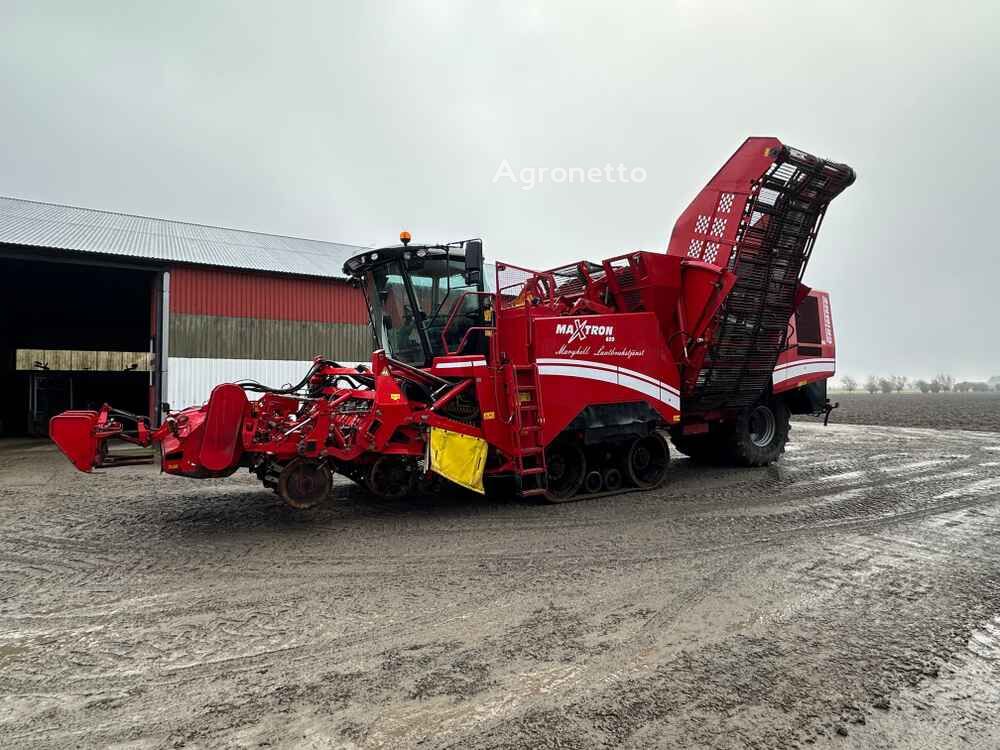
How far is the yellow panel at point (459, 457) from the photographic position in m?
5.54

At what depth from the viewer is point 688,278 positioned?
703cm

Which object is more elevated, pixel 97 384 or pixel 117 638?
pixel 97 384

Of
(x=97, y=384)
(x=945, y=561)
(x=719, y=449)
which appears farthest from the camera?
(x=97, y=384)

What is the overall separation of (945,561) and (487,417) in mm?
3905

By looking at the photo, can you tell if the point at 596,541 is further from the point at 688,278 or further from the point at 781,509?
the point at 688,278

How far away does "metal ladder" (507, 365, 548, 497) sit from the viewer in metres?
5.92

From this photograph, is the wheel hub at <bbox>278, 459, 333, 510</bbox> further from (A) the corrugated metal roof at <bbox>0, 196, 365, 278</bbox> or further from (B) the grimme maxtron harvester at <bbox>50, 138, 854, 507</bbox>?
(A) the corrugated metal roof at <bbox>0, 196, 365, 278</bbox>

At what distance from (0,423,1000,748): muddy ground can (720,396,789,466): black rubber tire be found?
100 inches

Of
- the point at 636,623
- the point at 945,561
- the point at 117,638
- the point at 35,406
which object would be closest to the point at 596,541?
the point at 636,623

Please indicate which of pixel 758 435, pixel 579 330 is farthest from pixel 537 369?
pixel 758 435

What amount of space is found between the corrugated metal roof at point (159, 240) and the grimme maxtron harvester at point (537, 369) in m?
9.27

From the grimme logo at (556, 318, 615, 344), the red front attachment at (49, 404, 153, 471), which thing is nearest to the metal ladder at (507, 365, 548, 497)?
the grimme logo at (556, 318, 615, 344)

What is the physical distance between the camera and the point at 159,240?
15.8m

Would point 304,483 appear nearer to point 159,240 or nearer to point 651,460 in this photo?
point 651,460
